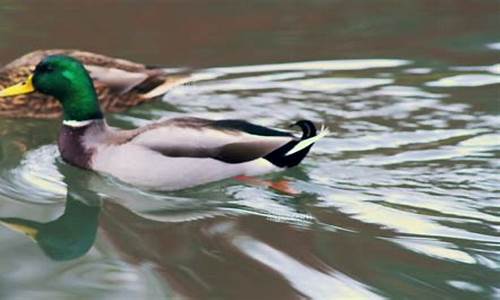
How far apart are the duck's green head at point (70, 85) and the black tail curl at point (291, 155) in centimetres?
92

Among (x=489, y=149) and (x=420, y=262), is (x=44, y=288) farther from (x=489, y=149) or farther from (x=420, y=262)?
(x=489, y=149)

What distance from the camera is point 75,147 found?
5.34 meters

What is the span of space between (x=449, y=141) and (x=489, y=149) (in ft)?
0.71

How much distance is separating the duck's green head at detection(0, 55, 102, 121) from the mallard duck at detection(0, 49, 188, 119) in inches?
24.8

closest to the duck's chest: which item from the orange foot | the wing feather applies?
the wing feather

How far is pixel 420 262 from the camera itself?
4.20 m

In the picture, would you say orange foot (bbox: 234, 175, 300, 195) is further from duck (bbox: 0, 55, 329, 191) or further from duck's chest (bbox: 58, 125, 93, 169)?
duck's chest (bbox: 58, 125, 93, 169)

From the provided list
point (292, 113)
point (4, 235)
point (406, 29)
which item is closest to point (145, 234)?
point (4, 235)

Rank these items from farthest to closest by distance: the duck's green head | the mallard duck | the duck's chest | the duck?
1. the mallard duck
2. the duck's green head
3. the duck's chest
4. the duck

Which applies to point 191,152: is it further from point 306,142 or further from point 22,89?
point 22,89

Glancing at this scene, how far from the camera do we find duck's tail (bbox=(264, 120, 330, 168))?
16.7 ft

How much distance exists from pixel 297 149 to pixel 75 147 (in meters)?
1.07

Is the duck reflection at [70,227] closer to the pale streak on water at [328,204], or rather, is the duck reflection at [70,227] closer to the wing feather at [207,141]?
the pale streak on water at [328,204]

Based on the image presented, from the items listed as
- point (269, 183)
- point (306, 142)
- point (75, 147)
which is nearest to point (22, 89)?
point (75, 147)
